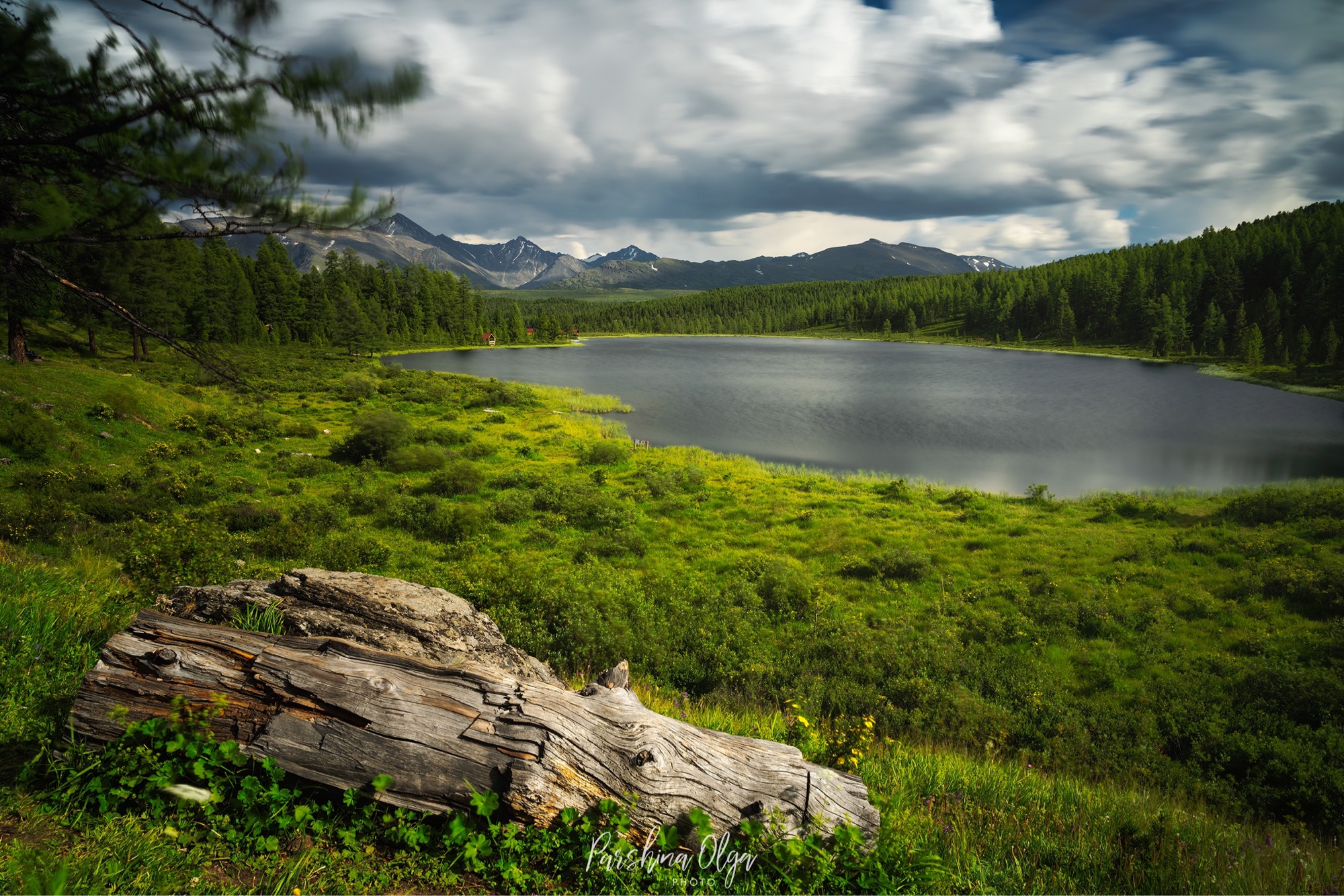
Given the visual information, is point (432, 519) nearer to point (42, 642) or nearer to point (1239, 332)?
point (42, 642)

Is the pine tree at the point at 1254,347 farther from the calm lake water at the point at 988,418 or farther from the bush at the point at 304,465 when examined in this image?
the bush at the point at 304,465

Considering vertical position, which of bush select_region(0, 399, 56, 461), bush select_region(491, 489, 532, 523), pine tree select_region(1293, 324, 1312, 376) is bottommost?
bush select_region(491, 489, 532, 523)

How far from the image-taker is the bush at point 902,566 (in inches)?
687

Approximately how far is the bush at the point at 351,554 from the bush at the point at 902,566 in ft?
49.5

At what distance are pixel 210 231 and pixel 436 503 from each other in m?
17.5

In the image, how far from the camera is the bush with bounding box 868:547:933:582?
17438 millimetres

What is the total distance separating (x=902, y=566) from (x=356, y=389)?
148 ft

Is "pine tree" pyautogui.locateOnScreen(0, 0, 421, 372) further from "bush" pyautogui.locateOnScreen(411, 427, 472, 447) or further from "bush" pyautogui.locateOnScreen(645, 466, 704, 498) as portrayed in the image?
"bush" pyautogui.locateOnScreen(411, 427, 472, 447)

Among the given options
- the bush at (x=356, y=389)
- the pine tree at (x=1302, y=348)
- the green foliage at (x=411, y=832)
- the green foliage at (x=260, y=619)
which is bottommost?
the green foliage at (x=411, y=832)

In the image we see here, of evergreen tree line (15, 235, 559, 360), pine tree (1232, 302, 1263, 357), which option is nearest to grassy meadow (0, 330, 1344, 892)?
evergreen tree line (15, 235, 559, 360)

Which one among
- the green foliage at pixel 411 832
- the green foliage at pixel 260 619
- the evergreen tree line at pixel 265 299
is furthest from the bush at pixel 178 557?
the green foliage at pixel 411 832

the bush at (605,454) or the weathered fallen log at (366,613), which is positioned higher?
the weathered fallen log at (366,613)

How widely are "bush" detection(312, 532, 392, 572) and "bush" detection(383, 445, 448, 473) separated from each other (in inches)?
407

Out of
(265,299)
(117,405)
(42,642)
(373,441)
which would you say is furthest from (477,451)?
(265,299)
